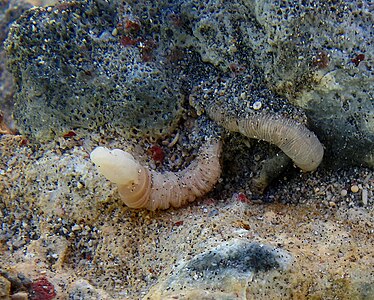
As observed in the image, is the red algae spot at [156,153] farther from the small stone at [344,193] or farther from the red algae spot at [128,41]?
the small stone at [344,193]

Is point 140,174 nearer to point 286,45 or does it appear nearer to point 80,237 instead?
point 80,237

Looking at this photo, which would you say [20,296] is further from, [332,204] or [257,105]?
[332,204]

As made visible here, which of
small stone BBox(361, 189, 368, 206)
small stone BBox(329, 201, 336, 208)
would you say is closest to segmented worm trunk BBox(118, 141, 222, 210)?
small stone BBox(329, 201, 336, 208)

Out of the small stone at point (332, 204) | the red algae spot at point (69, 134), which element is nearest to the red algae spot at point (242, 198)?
the small stone at point (332, 204)

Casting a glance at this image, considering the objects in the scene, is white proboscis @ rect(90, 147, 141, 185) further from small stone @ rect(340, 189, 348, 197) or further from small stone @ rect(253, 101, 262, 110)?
small stone @ rect(340, 189, 348, 197)

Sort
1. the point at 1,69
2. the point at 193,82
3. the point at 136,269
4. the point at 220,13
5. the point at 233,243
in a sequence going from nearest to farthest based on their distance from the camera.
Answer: the point at 233,243 < the point at 136,269 < the point at 220,13 < the point at 193,82 < the point at 1,69

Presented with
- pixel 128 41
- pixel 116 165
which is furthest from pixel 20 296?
pixel 128 41

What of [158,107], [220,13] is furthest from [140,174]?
[220,13]
